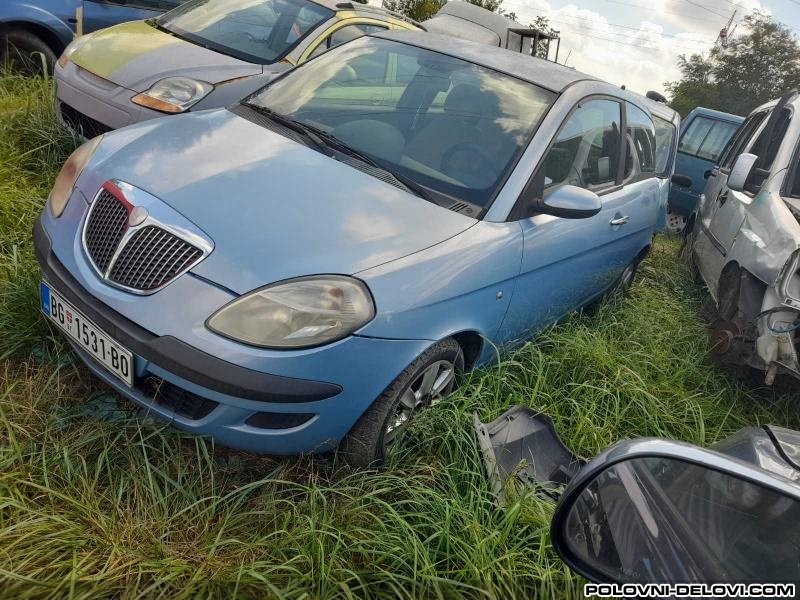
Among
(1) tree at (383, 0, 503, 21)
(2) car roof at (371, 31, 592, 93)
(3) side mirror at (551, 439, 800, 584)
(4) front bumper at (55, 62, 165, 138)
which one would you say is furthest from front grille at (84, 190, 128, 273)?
(1) tree at (383, 0, 503, 21)

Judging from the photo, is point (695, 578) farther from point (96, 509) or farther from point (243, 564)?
point (96, 509)

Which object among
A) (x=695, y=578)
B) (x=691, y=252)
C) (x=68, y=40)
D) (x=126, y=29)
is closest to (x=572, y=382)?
(x=695, y=578)

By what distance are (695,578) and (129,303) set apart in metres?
1.76

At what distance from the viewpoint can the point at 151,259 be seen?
2.23m

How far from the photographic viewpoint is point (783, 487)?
1.07 metres

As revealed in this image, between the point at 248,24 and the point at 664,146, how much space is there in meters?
3.38

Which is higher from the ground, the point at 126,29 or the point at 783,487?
the point at 783,487

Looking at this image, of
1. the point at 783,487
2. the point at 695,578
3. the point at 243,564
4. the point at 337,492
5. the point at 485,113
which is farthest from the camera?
the point at 485,113

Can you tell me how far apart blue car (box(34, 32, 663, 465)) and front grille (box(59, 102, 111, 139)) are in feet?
5.24

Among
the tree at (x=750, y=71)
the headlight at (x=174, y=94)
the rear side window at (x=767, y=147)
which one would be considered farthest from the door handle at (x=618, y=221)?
the tree at (x=750, y=71)

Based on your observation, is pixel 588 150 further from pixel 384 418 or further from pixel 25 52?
pixel 25 52

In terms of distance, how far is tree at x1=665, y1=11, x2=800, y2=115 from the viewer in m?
33.9

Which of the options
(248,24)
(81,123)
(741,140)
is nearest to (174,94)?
(81,123)

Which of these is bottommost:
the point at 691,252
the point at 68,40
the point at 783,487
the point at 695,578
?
the point at 691,252
